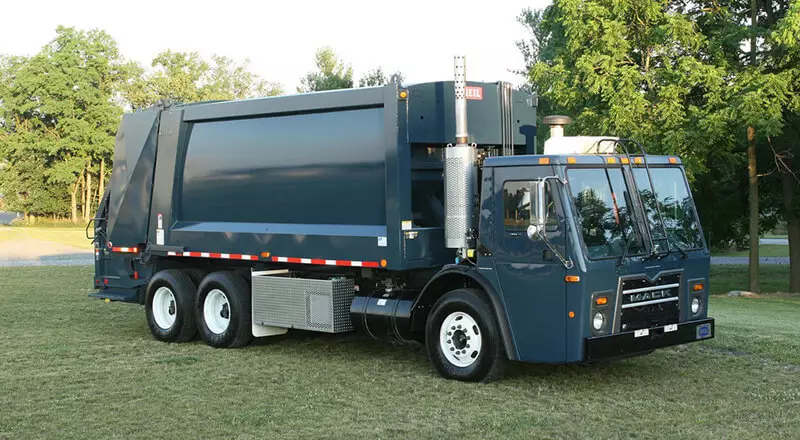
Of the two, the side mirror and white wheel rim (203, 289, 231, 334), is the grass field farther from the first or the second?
the side mirror

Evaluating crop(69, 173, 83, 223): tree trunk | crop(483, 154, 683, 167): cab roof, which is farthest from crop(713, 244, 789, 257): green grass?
crop(69, 173, 83, 223): tree trunk

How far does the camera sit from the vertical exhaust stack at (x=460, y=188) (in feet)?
34.0

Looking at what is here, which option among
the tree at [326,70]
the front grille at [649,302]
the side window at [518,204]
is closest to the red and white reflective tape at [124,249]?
the side window at [518,204]

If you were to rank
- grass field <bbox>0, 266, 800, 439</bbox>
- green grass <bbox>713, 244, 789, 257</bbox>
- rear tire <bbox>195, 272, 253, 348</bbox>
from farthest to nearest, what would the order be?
green grass <bbox>713, 244, 789, 257</bbox> < rear tire <bbox>195, 272, 253, 348</bbox> < grass field <bbox>0, 266, 800, 439</bbox>

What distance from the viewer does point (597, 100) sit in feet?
92.0

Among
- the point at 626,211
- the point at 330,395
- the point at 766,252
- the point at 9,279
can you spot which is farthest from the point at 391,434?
the point at 766,252

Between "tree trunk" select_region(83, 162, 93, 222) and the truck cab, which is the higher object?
"tree trunk" select_region(83, 162, 93, 222)

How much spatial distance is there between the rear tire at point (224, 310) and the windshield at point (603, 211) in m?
5.16

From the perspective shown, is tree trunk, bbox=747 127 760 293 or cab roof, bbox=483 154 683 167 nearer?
cab roof, bbox=483 154 683 167

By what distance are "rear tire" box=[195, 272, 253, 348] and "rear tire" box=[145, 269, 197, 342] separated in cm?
24

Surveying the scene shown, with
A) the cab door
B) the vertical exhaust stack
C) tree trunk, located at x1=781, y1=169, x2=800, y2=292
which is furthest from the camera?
tree trunk, located at x1=781, y1=169, x2=800, y2=292

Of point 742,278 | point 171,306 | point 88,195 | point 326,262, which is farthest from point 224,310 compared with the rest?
point 88,195

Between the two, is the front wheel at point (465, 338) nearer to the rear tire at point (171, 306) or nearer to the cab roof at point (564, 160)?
the cab roof at point (564, 160)

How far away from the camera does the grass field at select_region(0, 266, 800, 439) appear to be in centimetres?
816
